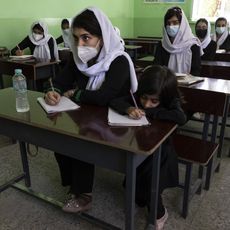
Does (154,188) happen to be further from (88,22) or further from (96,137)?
(88,22)

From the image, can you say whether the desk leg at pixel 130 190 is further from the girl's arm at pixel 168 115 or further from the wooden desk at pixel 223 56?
the wooden desk at pixel 223 56

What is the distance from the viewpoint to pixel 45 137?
4.58ft

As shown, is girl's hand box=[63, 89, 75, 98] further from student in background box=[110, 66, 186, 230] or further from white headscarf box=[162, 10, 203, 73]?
white headscarf box=[162, 10, 203, 73]

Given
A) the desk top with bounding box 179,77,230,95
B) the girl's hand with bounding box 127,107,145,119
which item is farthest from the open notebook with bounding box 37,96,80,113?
the desk top with bounding box 179,77,230,95

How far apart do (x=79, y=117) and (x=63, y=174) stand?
0.68 meters

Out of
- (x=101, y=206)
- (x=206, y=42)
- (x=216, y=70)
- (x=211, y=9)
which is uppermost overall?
(x=211, y=9)

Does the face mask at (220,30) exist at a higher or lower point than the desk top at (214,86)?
higher

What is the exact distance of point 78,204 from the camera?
5.80 ft

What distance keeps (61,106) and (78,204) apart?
66 centimetres

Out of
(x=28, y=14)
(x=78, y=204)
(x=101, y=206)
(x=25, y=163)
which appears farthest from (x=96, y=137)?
(x=28, y=14)

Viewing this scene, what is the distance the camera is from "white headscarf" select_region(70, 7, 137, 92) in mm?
1573

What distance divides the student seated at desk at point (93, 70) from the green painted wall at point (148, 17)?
6.07 metres

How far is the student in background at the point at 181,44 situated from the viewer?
2.89m

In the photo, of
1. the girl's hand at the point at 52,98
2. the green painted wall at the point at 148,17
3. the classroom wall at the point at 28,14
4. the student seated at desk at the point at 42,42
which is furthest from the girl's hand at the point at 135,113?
the green painted wall at the point at 148,17
